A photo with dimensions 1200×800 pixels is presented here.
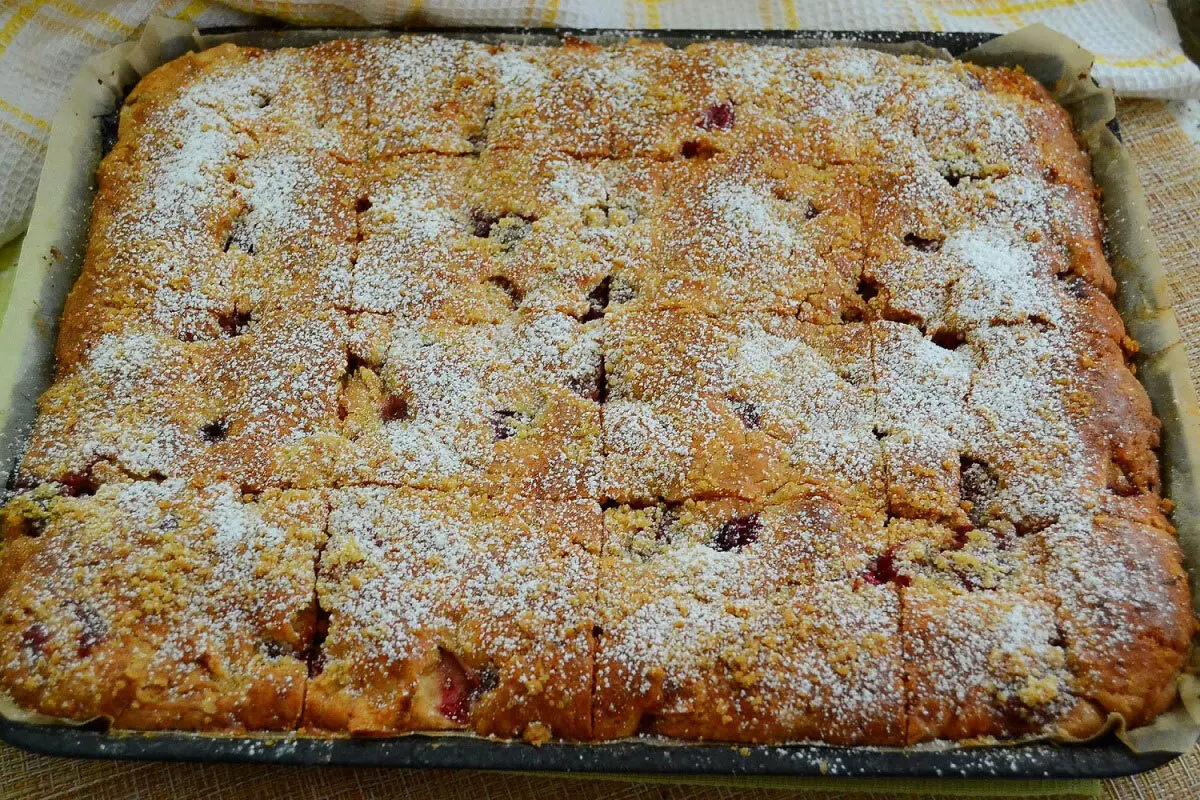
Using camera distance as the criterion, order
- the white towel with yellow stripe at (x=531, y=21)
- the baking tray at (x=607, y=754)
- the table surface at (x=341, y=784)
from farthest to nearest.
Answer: the white towel with yellow stripe at (x=531, y=21) < the table surface at (x=341, y=784) < the baking tray at (x=607, y=754)

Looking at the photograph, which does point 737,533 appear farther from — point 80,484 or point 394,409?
point 80,484

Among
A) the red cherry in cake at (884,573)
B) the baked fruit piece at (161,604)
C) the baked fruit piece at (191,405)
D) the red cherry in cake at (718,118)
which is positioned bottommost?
the baked fruit piece at (161,604)

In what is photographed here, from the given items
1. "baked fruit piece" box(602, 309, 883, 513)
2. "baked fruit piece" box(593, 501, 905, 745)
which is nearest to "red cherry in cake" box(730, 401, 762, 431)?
"baked fruit piece" box(602, 309, 883, 513)

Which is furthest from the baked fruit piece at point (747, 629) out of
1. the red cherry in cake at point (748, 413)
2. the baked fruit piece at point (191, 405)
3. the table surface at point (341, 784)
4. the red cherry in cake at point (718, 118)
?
the red cherry in cake at point (718, 118)

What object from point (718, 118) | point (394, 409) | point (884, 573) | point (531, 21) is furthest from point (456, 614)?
point (531, 21)

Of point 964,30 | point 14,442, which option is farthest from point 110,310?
point 964,30

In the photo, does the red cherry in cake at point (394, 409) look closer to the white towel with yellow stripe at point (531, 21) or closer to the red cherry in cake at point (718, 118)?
the red cherry in cake at point (718, 118)
